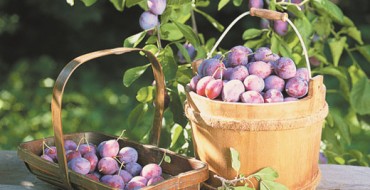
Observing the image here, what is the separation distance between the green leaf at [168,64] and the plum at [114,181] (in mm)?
488

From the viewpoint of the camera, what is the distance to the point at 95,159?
1.88 m

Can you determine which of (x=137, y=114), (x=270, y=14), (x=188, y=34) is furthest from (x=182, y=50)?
(x=270, y=14)

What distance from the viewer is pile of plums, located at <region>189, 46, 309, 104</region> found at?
5.87 ft

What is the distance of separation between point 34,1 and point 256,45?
2.75 meters

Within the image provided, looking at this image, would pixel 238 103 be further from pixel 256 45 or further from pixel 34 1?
pixel 34 1

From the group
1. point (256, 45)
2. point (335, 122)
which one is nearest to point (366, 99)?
point (335, 122)

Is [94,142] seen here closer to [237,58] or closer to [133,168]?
[133,168]

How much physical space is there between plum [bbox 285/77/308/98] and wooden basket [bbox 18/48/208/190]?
0.94 ft

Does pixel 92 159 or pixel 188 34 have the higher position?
pixel 188 34

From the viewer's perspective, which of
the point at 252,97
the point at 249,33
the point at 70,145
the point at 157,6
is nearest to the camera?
the point at 252,97

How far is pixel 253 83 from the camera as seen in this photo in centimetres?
180

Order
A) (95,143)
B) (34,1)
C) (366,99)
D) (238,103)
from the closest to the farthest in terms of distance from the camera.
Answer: (238,103), (95,143), (366,99), (34,1)

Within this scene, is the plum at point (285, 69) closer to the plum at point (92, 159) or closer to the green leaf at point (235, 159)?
the green leaf at point (235, 159)

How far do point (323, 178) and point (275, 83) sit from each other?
478mm
